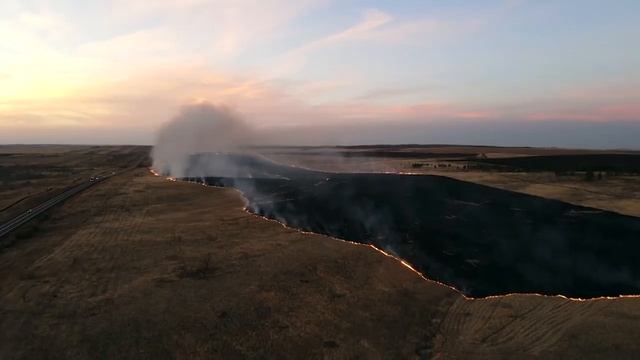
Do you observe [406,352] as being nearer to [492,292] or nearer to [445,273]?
[492,292]

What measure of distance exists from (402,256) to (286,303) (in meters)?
8.81

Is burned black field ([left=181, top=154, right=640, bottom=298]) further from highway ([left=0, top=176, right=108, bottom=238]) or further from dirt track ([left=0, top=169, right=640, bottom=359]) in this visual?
highway ([left=0, top=176, right=108, bottom=238])

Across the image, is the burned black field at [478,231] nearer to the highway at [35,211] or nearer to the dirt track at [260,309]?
the dirt track at [260,309]

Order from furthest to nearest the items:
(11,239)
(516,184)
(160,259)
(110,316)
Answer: (516,184) < (11,239) < (160,259) < (110,316)

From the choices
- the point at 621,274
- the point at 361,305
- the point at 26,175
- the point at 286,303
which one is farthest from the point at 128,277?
the point at 26,175

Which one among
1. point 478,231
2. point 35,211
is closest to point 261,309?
point 478,231

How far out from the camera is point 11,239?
90.5 feet

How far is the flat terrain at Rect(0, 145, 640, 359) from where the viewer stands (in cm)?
1438

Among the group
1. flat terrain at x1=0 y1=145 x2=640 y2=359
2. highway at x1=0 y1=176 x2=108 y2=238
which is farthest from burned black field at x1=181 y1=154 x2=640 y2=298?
highway at x1=0 y1=176 x2=108 y2=238

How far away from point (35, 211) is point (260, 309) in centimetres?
2814

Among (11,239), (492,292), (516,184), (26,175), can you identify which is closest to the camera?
(492,292)

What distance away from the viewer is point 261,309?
17.2 meters

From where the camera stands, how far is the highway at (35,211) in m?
31.0

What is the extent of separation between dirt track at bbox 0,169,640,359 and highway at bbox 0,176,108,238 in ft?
15.7
